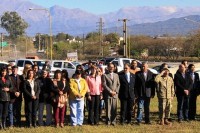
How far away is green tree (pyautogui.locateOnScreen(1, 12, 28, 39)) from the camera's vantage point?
139 metres

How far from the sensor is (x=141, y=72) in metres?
14.7

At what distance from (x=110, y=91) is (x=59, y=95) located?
5.17 ft

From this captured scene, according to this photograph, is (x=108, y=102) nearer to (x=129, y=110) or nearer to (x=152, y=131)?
(x=129, y=110)

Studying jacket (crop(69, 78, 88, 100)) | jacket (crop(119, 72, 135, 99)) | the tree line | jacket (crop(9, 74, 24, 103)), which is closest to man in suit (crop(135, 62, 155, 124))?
jacket (crop(119, 72, 135, 99))

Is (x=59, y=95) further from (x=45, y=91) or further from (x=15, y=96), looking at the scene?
(x=15, y=96)

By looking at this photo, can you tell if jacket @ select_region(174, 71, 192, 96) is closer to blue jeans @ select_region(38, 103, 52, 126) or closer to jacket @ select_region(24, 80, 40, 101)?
blue jeans @ select_region(38, 103, 52, 126)

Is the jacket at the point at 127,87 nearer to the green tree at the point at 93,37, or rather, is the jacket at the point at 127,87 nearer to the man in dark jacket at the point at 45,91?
the man in dark jacket at the point at 45,91

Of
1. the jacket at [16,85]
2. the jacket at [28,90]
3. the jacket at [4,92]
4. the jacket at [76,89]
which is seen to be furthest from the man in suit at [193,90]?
the jacket at [4,92]

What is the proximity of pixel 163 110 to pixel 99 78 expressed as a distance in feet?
7.36

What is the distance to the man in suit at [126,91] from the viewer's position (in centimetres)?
1449

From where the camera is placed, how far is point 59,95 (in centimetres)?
1395

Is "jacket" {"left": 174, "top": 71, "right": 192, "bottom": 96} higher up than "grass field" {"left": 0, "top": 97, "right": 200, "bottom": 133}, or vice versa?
"jacket" {"left": 174, "top": 71, "right": 192, "bottom": 96}

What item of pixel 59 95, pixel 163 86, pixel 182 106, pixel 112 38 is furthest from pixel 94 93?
pixel 112 38

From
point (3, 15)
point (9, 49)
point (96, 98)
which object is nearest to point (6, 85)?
point (96, 98)
